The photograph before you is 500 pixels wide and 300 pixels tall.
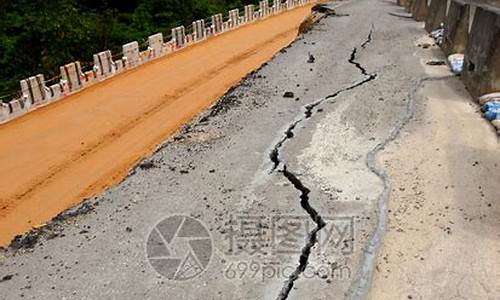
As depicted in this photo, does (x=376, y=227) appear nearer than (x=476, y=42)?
Yes

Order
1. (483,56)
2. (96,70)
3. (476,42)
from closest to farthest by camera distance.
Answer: (483,56) → (476,42) → (96,70)

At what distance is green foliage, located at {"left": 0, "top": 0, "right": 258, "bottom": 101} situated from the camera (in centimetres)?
1667

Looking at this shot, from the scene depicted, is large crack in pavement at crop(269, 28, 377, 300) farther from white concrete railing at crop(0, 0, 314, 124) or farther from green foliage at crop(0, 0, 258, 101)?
green foliage at crop(0, 0, 258, 101)

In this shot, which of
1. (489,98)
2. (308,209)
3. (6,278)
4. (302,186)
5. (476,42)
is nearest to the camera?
(6,278)

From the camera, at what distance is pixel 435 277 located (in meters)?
4.65

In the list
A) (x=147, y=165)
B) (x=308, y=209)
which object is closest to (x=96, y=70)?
(x=147, y=165)

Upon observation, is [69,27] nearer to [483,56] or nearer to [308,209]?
[483,56]

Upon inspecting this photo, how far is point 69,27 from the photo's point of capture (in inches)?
692

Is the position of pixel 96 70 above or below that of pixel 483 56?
below

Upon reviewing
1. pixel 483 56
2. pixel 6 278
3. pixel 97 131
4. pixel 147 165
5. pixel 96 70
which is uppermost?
pixel 483 56

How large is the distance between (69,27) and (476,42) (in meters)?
12.8

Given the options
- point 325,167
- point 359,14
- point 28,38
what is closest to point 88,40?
point 28,38

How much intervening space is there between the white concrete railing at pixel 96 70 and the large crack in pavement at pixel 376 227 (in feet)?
28.7

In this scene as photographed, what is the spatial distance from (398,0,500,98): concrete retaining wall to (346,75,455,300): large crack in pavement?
1657 mm
